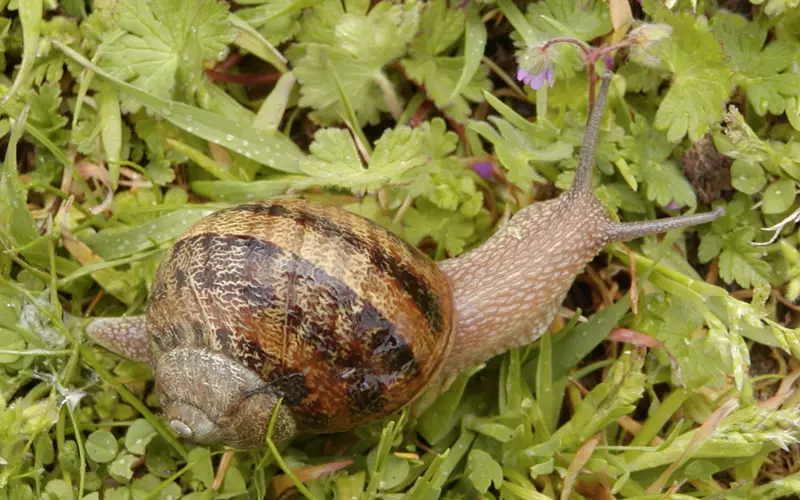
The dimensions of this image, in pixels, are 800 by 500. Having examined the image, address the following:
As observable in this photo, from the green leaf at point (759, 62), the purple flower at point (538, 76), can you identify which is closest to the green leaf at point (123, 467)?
the purple flower at point (538, 76)

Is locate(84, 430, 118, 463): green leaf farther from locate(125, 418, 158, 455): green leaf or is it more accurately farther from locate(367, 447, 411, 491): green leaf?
locate(367, 447, 411, 491): green leaf

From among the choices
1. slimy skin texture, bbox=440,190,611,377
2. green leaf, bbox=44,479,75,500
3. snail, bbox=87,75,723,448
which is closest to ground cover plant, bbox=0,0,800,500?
green leaf, bbox=44,479,75,500

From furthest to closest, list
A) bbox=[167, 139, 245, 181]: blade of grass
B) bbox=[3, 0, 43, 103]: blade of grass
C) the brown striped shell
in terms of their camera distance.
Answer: bbox=[167, 139, 245, 181]: blade of grass
bbox=[3, 0, 43, 103]: blade of grass
the brown striped shell

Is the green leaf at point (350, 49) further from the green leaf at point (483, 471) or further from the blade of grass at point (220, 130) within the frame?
the green leaf at point (483, 471)

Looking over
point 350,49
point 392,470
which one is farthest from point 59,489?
point 350,49

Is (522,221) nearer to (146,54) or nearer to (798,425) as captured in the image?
(798,425)

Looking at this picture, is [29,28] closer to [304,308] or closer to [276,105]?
[276,105]

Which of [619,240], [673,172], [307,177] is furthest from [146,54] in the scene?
[673,172]
